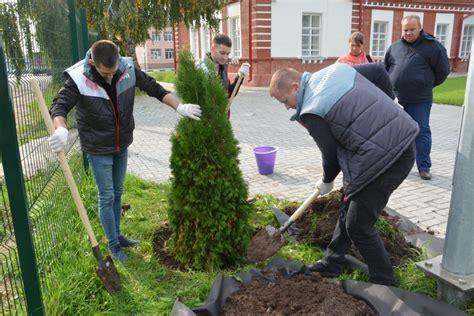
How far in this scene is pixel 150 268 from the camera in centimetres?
329

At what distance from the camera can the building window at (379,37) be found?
69.4 ft

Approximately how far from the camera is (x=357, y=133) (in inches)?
99.1

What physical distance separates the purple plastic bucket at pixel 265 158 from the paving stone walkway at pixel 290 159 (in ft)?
0.38

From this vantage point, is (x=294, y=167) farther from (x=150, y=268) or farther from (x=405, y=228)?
(x=150, y=268)

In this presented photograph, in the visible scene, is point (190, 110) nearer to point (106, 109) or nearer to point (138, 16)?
point (106, 109)

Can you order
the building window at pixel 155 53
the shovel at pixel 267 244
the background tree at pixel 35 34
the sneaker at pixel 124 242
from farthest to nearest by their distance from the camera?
the building window at pixel 155 53, the sneaker at pixel 124 242, the shovel at pixel 267 244, the background tree at pixel 35 34

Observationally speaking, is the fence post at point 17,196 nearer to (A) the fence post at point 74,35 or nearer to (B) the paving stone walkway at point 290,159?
(B) the paving stone walkway at point 290,159

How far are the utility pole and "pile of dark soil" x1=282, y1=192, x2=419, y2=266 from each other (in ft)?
1.87

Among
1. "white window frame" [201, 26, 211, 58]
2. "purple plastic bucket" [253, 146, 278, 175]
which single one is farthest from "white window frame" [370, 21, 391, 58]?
"purple plastic bucket" [253, 146, 278, 175]

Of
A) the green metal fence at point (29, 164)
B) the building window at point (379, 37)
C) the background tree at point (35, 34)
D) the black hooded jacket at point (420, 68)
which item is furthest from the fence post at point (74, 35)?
the building window at point (379, 37)

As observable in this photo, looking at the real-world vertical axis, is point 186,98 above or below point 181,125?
above

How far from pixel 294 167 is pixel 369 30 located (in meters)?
16.8

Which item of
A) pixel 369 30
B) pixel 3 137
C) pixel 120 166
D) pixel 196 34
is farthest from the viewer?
pixel 196 34

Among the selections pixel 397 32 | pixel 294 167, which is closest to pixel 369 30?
pixel 397 32
